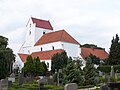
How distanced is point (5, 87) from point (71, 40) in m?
53.3

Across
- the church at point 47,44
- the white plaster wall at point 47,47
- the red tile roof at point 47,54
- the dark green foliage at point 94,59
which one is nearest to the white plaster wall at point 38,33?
the church at point 47,44

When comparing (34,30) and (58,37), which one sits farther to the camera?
(34,30)

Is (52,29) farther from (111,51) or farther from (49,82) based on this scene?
(49,82)

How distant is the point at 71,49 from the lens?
68125 mm

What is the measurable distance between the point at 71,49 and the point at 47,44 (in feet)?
23.8

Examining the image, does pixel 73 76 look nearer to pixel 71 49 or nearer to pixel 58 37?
pixel 71 49

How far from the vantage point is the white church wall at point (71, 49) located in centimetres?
6756

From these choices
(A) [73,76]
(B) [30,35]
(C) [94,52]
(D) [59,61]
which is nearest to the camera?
(A) [73,76]

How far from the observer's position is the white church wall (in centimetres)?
6756

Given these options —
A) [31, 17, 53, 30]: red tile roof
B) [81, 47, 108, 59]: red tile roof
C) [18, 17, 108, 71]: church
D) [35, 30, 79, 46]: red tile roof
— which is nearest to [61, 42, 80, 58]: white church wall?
[18, 17, 108, 71]: church

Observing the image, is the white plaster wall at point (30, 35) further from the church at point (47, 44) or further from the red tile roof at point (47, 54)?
the red tile roof at point (47, 54)

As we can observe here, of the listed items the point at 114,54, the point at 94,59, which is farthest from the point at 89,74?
the point at 94,59

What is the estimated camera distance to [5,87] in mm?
16344

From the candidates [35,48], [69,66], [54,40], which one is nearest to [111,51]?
[54,40]
